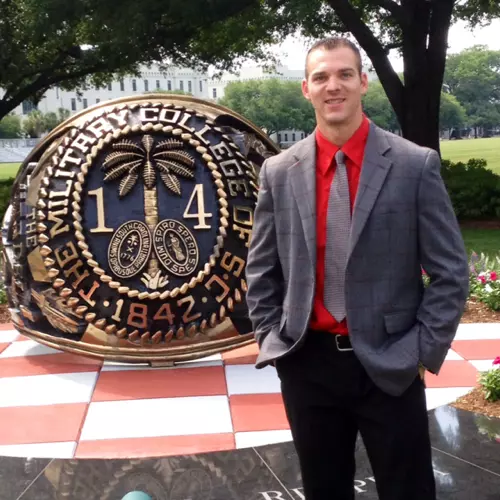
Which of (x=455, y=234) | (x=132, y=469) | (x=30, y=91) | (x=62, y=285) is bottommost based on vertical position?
(x=132, y=469)

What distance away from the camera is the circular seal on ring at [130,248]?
532cm

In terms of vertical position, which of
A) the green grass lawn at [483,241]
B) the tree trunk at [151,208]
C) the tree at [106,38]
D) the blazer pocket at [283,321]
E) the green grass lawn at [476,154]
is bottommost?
the green grass lawn at [476,154]

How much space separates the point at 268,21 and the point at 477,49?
110243 millimetres

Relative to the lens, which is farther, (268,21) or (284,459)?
(268,21)

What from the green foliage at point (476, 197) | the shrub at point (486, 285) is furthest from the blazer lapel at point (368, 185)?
the green foliage at point (476, 197)

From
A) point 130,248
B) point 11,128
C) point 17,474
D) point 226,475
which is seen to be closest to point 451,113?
point 11,128

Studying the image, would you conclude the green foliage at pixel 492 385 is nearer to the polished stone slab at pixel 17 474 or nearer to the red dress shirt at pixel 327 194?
the polished stone slab at pixel 17 474

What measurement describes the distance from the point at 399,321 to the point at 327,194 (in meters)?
0.43

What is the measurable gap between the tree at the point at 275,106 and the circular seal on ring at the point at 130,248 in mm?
80520

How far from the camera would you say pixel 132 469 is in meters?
3.99

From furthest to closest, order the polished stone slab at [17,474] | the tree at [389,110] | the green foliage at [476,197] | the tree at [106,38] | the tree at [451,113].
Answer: the tree at [451,113], the tree at [389,110], the tree at [106,38], the green foliage at [476,197], the polished stone slab at [17,474]

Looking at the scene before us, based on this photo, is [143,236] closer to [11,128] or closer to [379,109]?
[11,128]

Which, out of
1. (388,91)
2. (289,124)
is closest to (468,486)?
(388,91)

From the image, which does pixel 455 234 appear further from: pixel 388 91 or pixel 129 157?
pixel 388 91
